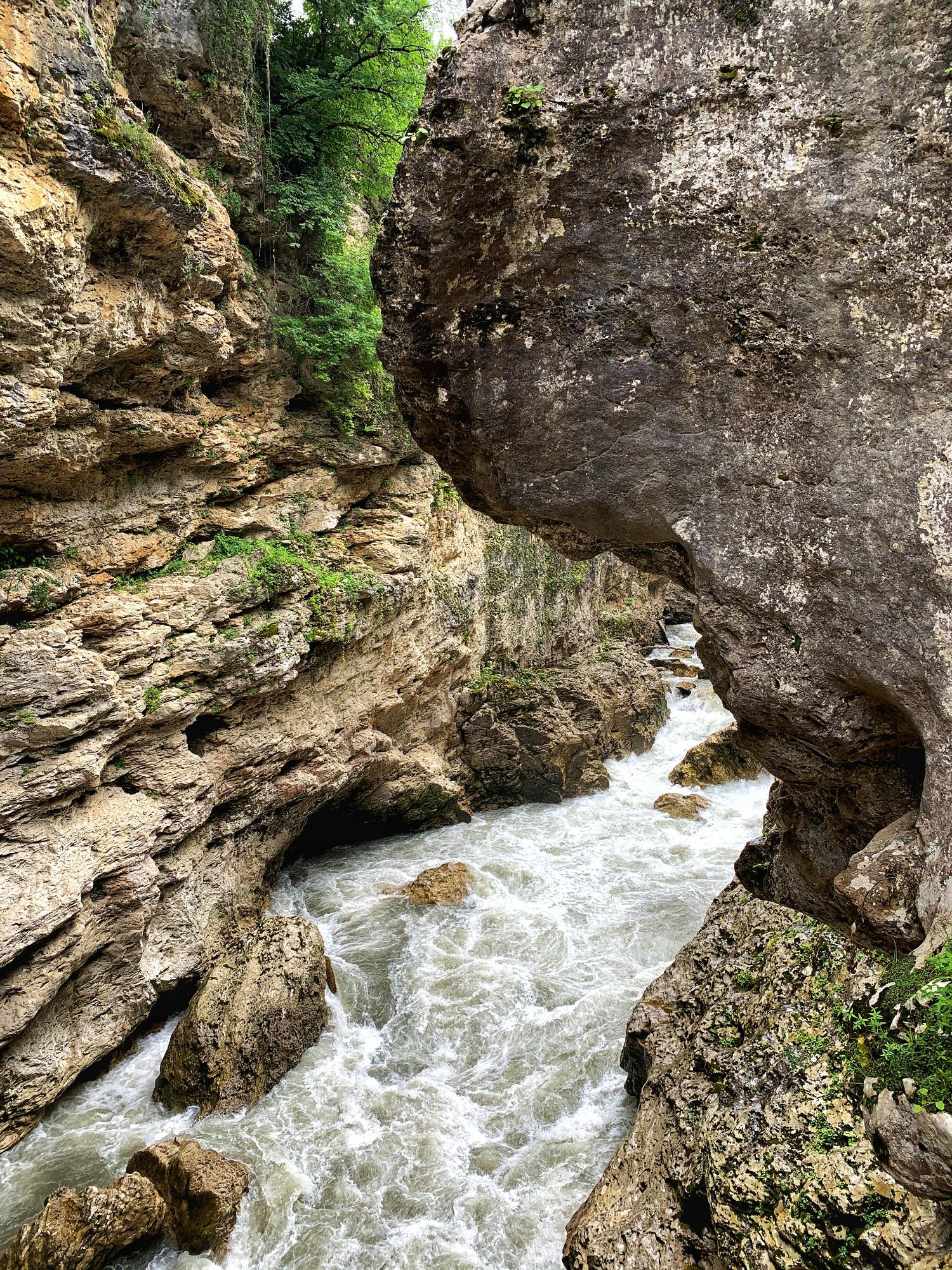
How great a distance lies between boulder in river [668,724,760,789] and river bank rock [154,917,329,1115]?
952 centimetres

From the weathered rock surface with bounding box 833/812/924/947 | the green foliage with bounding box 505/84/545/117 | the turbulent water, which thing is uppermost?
the green foliage with bounding box 505/84/545/117

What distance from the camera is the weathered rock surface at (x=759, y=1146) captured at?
12.7ft

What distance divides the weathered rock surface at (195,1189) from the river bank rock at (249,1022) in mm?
874

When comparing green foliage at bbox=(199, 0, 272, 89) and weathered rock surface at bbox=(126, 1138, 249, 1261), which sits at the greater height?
green foliage at bbox=(199, 0, 272, 89)

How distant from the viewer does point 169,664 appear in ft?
30.0

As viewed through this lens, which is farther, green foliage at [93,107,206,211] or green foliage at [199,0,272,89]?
green foliage at [199,0,272,89]

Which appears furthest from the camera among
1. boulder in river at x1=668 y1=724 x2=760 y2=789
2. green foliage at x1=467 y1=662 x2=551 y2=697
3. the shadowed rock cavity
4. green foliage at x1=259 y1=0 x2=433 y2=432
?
boulder in river at x1=668 y1=724 x2=760 y2=789

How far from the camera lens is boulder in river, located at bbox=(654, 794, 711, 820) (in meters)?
14.6

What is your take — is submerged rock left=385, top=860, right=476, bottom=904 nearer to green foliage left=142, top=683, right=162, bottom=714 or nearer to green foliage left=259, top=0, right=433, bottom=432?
green foliage left=142, top=683, right=162, bottom=714

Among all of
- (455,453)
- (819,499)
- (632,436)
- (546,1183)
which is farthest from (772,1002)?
(455,453)

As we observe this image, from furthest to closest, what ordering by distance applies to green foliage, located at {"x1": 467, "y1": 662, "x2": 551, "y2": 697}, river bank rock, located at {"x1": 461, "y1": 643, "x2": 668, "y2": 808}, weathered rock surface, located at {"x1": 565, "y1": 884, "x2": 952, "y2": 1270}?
green foliage, located at {"x1": 467, "y1": 662, "x2": 551, "y2": 697} < river bank rock, located at {"x1": 461, "y1": 643, "x2": 668, "y2": 808} < weathered rock surface, located at {"x1": 565, "y1": 884, "x2": 952, "y2": 1270}

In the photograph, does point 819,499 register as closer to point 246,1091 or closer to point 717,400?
point 717,400

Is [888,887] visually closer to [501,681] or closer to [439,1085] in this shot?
[439,1085]

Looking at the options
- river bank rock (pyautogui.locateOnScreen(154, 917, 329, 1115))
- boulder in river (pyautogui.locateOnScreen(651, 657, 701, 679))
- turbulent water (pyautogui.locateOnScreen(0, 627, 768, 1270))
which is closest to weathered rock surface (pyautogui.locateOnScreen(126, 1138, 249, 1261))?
turbulent water (pyautogui.locateOnScreen(0, 627, 768, 1270))
